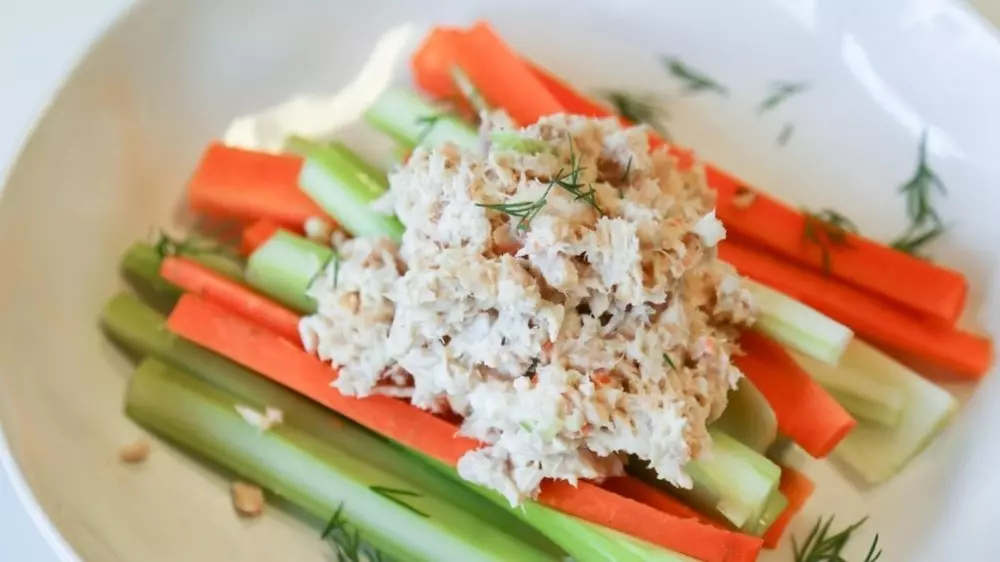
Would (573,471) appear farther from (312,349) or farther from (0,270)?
(0,270)

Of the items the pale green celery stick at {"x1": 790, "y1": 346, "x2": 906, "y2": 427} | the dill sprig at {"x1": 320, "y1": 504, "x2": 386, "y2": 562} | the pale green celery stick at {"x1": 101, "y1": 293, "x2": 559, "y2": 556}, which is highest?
the pale green celery stick at {"x1": 790, "y1": 346, "x2": 906, "y2": 427}

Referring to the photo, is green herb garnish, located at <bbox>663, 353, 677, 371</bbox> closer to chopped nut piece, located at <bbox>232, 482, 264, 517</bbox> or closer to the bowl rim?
chopped nut piece, located at <bbox>232, 482, 264, 517</bbox>

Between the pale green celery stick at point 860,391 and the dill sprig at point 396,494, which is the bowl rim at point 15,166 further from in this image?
the pale green celery stick at point 860,391

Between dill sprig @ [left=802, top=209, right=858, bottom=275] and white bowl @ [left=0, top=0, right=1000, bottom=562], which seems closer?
white bowl @ [left=0, top=0, right=1000, bottom=562]

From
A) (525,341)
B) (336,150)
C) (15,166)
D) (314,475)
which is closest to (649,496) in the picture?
(525,341)

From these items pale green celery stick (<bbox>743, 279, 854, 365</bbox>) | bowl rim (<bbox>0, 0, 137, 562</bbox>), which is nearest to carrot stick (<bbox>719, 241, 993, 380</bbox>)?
pale green celery stick (<bbox>743, 279, 854, 365</bbox>)

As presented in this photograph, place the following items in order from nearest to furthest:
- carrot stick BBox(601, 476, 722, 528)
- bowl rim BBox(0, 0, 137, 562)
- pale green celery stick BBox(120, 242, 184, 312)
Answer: bowl rim BBox(0, 0, 137, 562)
carrot stick BBox(601, 476, 722, 528)
pale green celery stick BBox(120, 242, 184, 312)

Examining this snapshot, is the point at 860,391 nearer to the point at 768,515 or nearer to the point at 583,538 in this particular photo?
the point at 768,515
